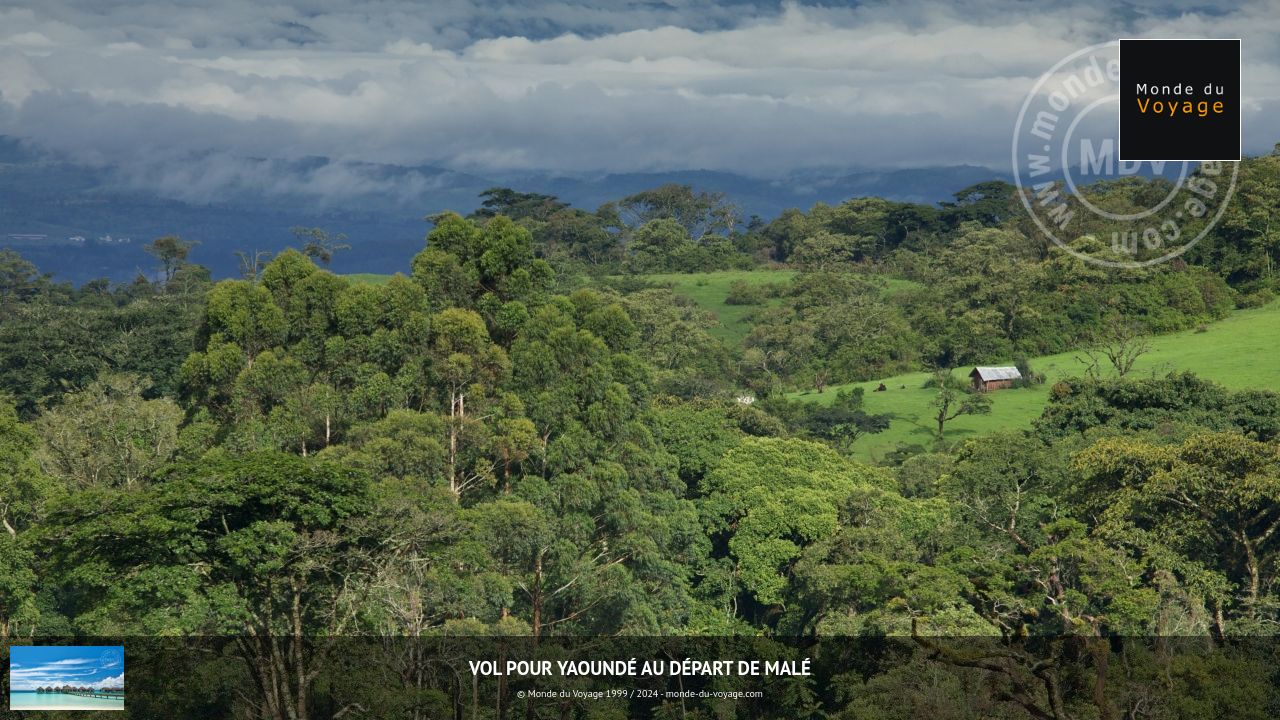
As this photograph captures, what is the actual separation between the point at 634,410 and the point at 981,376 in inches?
1178

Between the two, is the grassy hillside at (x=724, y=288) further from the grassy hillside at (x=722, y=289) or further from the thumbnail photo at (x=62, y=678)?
the thumbnail photo at (x=62, y=678)

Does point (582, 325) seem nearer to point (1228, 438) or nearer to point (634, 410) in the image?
point (634, 410)

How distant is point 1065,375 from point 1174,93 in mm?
16029

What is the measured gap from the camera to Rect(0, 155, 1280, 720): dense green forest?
20984mm

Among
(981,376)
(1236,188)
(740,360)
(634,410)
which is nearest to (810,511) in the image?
(634,410)

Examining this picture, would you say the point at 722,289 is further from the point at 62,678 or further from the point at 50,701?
the point at 50,701

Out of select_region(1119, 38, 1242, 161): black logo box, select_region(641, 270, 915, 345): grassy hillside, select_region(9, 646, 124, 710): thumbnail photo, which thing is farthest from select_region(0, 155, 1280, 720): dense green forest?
select_region(641, 270, 915, 345): grassy hillside

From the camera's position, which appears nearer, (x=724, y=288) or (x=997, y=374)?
(x=997, y=374)

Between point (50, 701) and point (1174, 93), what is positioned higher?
point (1174, 93)

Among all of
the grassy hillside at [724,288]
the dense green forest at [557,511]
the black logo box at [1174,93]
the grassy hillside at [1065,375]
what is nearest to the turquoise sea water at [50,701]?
the dense green forest at [557,511]

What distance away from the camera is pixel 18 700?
766 inches

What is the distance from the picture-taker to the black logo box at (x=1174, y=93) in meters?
41.5

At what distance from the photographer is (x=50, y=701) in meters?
19.6

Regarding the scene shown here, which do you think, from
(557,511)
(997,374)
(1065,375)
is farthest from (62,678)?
(1065,375)
